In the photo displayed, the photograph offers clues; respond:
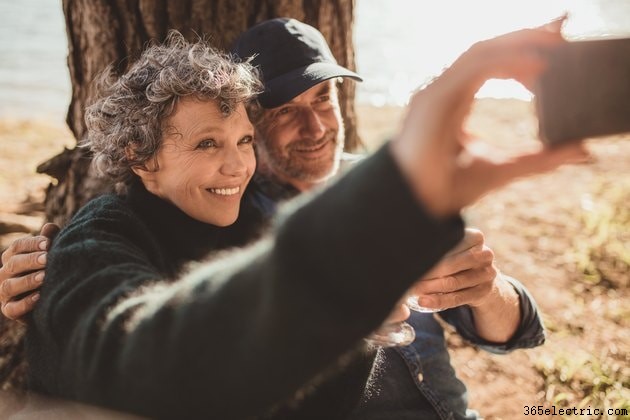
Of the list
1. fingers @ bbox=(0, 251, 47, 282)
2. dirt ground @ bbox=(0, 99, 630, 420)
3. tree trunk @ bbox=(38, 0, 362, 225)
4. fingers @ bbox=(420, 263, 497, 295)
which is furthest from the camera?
dirt ground @ bbox=(0, 99, 630, 420)

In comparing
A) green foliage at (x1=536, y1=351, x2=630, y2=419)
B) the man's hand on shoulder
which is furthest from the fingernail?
green foliage at (x1=536, y1=351, x2=630, y2=419)

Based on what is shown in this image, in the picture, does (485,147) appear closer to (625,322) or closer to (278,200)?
(278,200)

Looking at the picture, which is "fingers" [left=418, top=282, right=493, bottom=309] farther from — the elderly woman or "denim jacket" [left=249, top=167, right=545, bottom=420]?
the elderly woman

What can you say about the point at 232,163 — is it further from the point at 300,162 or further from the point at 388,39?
the point at 388,39

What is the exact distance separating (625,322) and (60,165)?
127 inches

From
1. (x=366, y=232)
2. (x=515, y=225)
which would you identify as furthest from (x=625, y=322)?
(x=366, y=232)

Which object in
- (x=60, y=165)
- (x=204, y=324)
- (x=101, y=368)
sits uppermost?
(x=204, y=324)

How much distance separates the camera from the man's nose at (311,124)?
270 centimetres

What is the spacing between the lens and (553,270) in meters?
3.94

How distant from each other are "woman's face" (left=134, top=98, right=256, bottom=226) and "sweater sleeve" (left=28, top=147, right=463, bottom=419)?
795 mm

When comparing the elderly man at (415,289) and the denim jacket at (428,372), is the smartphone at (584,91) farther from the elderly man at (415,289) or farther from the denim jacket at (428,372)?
the denim jacket at (428,372)

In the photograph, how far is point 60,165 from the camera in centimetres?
283

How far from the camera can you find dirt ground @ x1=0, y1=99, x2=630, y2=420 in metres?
3.00

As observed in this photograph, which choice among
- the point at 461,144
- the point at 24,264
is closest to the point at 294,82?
the point at 24,264
